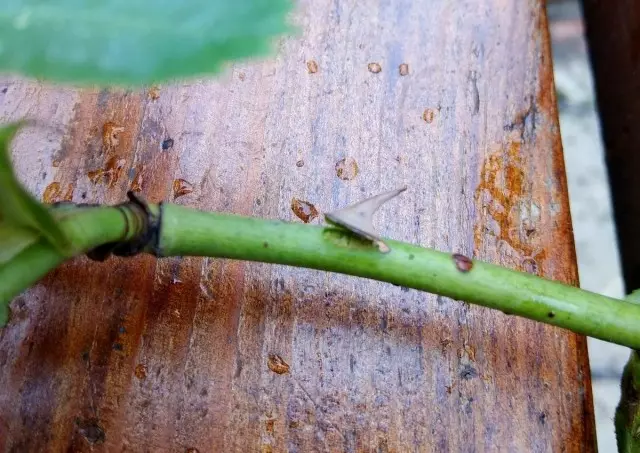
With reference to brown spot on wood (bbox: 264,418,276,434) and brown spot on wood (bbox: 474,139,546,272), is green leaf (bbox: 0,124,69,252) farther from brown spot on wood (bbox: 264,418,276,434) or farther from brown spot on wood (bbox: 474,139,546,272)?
brown spot on wood (bbox: 474,139,546,272)

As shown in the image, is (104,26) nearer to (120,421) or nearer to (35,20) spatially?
(35,20)

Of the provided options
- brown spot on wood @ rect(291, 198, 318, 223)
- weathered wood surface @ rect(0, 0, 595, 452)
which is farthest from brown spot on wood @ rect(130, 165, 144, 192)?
brown spot on wood @ rect(291, 198, 318, 223)

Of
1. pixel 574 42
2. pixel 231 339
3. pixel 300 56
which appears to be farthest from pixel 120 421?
pixel 574 42

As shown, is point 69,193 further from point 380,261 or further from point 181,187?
point 380,261

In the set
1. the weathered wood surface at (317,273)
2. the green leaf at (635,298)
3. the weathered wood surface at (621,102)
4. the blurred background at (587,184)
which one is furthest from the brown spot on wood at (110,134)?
the blurred background at (587,184)

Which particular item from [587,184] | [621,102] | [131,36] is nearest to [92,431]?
[131,36]
